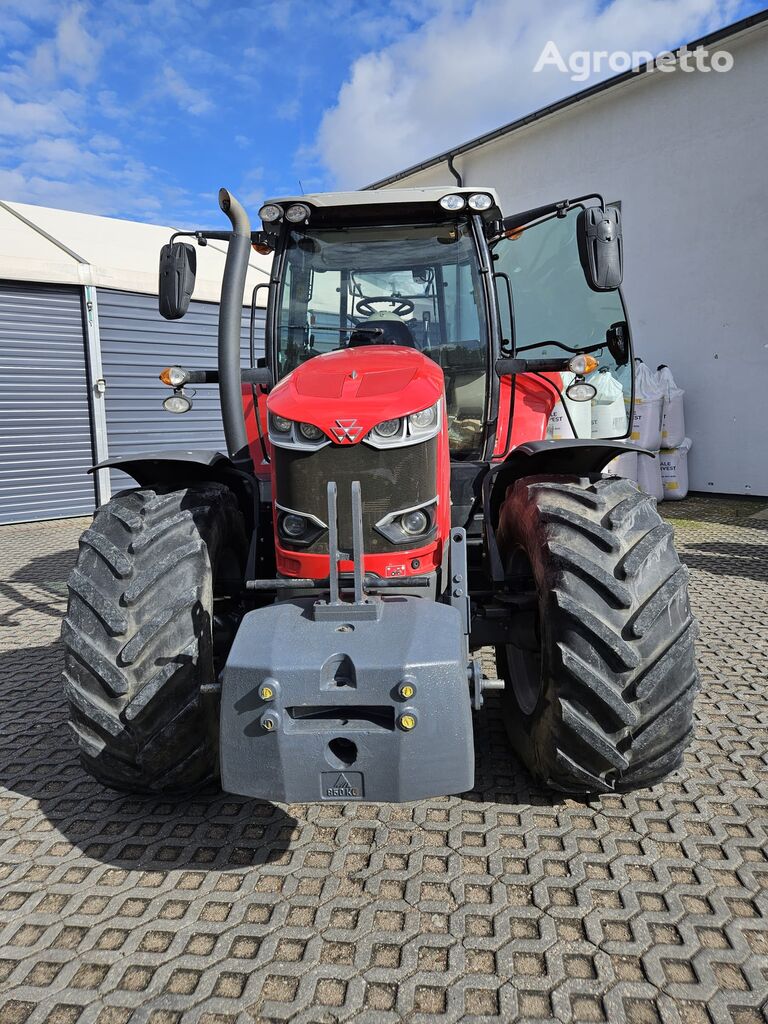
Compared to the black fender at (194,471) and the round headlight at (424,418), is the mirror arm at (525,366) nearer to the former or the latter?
the round headlight at (424,418)

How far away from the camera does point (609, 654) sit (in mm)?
2240

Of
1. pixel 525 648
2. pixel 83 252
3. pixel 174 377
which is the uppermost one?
pixel 83 252

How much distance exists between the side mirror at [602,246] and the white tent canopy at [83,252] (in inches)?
267

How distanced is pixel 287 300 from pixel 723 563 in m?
4.72

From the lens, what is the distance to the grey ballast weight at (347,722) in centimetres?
191

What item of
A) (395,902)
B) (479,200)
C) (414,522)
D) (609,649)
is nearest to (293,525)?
(414,522)

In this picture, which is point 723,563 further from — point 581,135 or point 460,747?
point 581,135

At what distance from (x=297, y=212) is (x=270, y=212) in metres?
0.11

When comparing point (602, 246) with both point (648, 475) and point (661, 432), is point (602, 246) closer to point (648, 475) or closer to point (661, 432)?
point (648, 475)

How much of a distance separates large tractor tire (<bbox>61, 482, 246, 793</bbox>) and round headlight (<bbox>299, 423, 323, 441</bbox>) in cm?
53

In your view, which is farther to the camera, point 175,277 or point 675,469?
point 675,469

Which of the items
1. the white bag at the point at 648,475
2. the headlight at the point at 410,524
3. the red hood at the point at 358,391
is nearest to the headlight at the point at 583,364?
the red hood at the point at 358,391

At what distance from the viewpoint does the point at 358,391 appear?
2.43 meters

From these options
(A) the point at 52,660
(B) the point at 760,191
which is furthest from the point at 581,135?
(A) the point at 52,660
